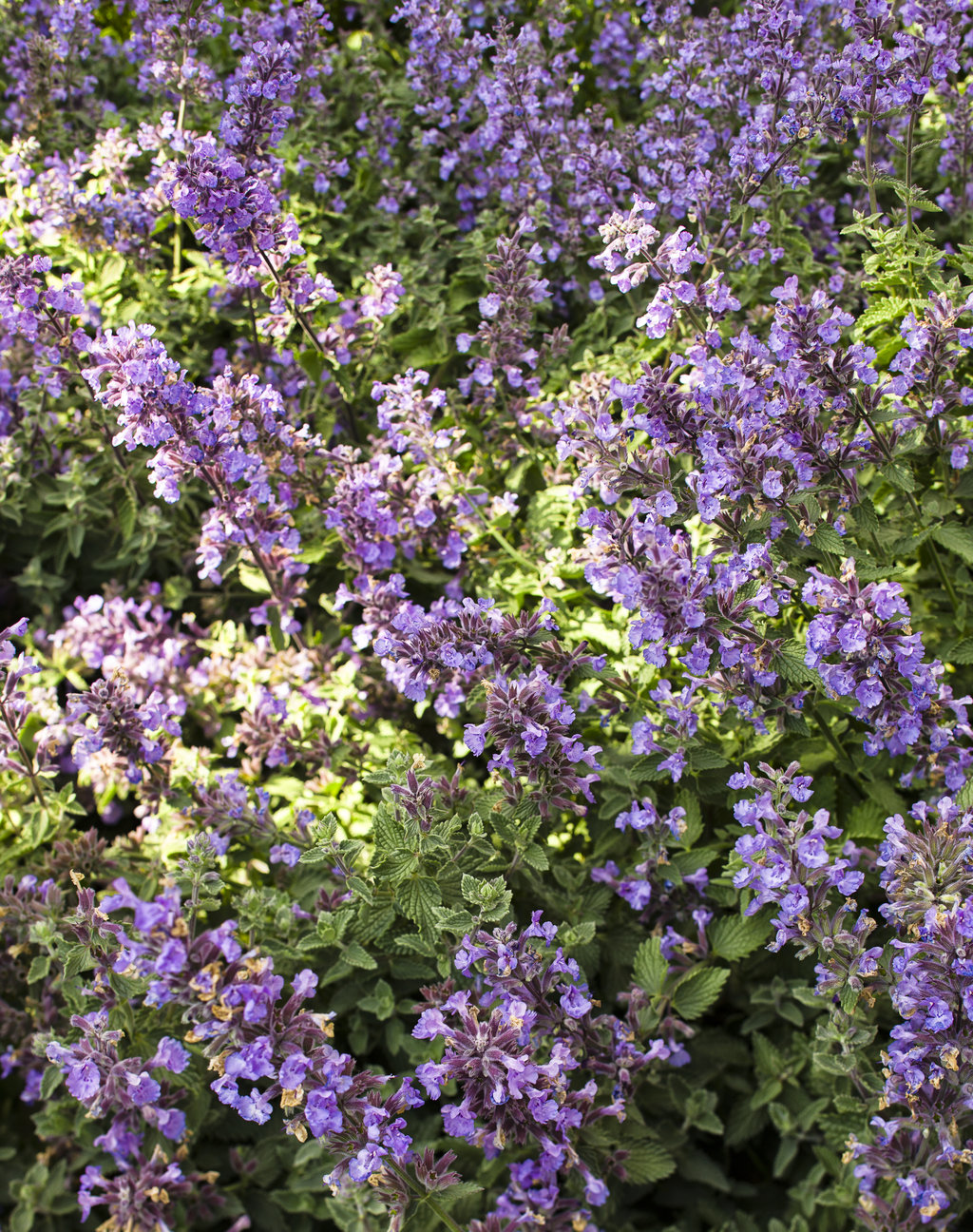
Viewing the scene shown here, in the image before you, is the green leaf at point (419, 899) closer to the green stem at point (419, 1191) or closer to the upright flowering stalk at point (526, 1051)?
the upright flowering stalk at point (526, 1051)

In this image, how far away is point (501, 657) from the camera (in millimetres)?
2498

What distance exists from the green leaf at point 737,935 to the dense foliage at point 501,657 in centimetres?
1

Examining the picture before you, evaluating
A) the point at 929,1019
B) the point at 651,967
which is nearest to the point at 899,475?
the point at 929,1019

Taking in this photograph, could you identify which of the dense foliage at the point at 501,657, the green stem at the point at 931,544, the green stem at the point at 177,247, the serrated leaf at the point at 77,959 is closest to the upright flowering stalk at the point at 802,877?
the dense foliage at the point at 501,657

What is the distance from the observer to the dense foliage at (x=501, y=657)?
7.23 feet

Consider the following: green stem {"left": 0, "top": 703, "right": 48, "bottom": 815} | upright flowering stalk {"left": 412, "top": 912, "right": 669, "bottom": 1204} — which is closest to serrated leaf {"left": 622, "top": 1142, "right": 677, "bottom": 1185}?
upright flowering stalk {"left": 412, "top": 912, "right": 669, "bottom": 1204}

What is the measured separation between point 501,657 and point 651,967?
88cm

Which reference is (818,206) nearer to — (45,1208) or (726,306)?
(726,306)

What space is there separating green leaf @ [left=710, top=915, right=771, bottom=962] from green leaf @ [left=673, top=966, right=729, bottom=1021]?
0.19 ft

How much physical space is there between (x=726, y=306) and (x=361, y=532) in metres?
1.21

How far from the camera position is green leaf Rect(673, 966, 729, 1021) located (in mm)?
2568

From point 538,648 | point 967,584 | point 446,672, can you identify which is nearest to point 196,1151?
point 446,672

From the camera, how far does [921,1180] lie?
2.19 m

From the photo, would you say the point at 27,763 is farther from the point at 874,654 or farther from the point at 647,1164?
the point at 874,654
